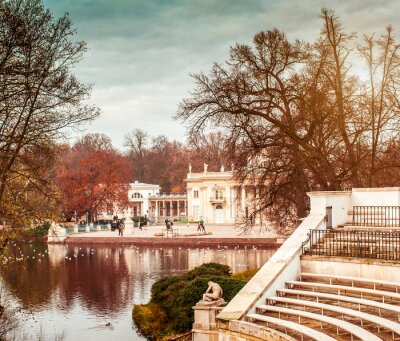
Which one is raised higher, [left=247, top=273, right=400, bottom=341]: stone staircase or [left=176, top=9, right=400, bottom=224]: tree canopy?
[left=176, top=9, right=400, bottom=224]: tree canopy

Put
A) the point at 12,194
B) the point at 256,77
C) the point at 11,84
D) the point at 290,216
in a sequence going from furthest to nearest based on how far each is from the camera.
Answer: the point at 290,216, the point at 256,77, the point at 12,194, the point at 11,84

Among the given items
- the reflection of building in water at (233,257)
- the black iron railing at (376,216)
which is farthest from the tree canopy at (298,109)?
the reflection of building in water at (233,257)

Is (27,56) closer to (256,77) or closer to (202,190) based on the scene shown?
(256,77)

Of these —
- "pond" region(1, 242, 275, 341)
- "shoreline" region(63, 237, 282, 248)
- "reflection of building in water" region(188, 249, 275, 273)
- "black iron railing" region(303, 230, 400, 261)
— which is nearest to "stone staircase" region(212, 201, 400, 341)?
"black iron railing" region(303, 230, 400, 261)

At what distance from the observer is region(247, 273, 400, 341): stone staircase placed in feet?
40.2

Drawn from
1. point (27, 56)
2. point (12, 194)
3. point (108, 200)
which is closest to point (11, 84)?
point (27, 56)

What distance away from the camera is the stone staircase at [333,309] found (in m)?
12.2

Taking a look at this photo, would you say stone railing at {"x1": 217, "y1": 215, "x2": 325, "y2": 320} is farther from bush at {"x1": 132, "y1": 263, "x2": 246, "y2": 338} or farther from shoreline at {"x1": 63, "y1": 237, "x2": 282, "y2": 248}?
shoreline at {"x1": 63, "y1": 237, "x2": 282, "y2": 248}

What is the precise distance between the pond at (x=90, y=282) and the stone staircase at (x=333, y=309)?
782 centimetres

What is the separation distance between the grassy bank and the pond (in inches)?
34.5

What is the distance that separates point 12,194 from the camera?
18.3 m

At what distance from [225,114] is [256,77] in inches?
90.9

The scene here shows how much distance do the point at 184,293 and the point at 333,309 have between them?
6069 millimetres

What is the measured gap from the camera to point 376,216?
773 inches
